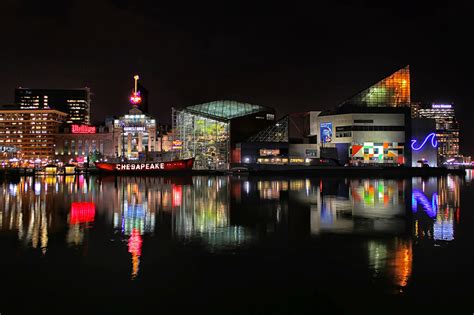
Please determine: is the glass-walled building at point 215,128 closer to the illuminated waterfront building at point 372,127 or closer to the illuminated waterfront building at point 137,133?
the illuminated waterfront building at point 137,133

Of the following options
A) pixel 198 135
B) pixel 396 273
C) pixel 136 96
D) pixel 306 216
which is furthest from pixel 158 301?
pixel 136 96

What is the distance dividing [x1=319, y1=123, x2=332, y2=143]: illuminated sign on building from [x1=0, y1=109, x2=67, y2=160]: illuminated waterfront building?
4559 inches

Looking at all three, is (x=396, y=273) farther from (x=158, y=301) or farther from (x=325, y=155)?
(x=325, y=155)

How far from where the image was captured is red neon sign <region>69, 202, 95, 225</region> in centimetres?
2281

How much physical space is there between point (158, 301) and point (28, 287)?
3.76 m

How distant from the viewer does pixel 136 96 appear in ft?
470

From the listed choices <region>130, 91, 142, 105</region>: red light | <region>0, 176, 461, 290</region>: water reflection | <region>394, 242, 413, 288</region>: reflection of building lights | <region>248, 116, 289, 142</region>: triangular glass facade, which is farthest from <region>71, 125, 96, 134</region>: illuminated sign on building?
<region>394, 242, 413, 288</region>: reflection of building lights

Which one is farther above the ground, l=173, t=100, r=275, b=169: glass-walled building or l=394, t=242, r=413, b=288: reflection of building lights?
l=173, t=100, r=275, b=169: glass-walled building

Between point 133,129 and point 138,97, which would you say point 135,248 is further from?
point 138,97

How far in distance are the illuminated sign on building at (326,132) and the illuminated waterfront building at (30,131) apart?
116m

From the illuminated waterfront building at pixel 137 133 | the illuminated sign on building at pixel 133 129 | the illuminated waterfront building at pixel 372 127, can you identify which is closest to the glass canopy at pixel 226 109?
the illuminated waterfront building at pixel 372 127

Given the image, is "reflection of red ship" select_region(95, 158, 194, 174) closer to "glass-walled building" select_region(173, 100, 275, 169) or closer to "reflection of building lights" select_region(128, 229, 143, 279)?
"glass-walled building" select_region(173, 100, 275, 169)

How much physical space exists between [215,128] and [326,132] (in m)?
29.9

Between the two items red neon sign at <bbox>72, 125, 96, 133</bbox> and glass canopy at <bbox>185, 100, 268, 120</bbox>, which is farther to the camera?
red neon sign at <bbox>72, 125, 96, 133</bbox>
